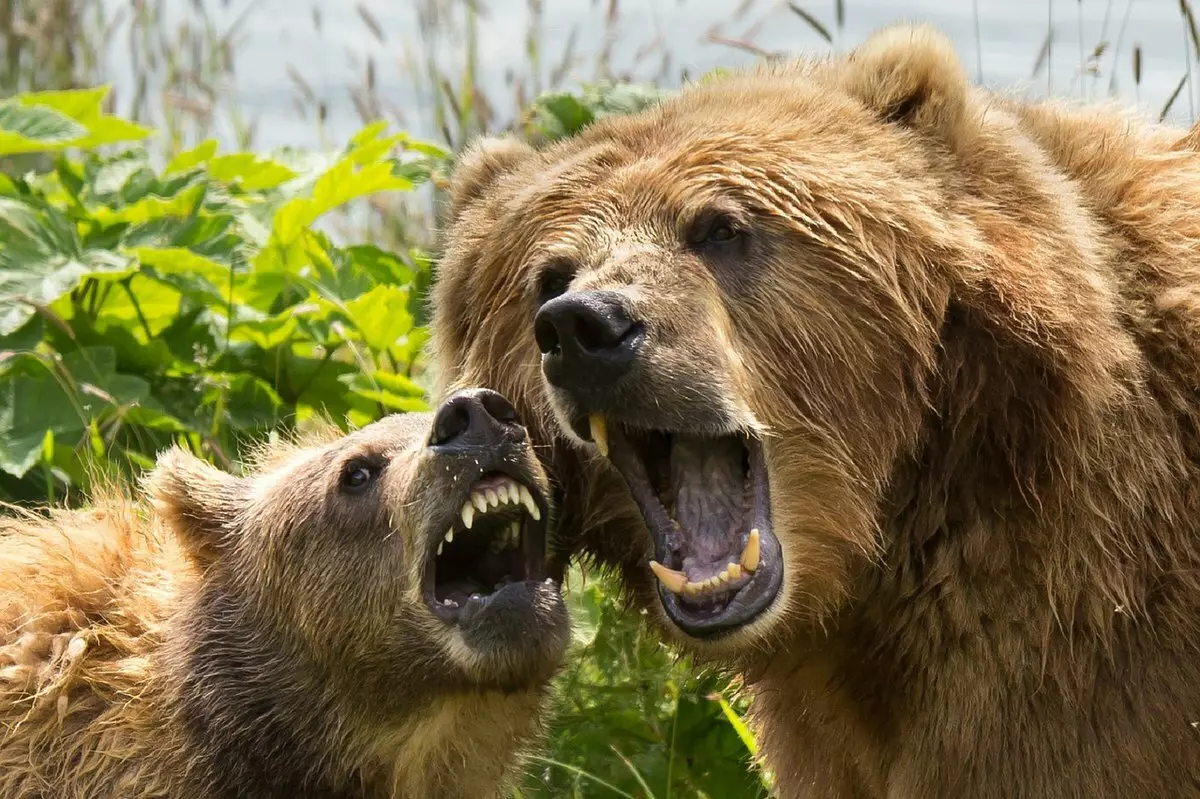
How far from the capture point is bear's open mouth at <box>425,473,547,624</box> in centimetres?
399

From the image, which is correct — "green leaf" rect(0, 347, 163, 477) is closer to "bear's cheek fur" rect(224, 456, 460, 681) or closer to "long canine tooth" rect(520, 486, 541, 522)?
"bear's cheek fur" rect(224, 456, 460, 681)

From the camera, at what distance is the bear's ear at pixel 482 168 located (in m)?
4.48

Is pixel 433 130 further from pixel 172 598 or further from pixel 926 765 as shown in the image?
pixel 926 765

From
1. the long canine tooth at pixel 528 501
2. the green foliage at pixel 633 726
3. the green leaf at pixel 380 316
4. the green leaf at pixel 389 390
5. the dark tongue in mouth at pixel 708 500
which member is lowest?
the green foliage at pixel 633 726

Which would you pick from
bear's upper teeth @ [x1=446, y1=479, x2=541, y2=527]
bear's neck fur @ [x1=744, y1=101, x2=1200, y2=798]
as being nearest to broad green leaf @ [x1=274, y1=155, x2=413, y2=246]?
bear's upper teeth @ [x1=446, y1=479, x2=541, y2=527]

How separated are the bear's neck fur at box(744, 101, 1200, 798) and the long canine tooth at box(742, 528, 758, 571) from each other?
34 cm

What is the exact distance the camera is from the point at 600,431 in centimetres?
384

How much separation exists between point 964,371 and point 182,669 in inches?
83.9

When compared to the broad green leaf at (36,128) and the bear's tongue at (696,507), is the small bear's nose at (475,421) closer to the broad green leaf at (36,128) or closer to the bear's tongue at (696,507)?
the bear's tongue at (696,507)

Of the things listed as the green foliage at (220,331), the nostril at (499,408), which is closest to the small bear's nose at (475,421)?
the nostril at (499,408)

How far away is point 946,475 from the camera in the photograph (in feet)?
12.4

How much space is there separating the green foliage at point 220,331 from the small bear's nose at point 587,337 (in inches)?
66.0

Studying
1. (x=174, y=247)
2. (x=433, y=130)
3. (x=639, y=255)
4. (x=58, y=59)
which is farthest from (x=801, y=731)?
(x=58, y=59)

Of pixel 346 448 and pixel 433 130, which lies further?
pixel 433 130
